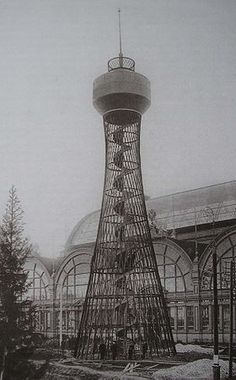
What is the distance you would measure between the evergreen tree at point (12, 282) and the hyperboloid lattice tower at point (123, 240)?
30.0ft

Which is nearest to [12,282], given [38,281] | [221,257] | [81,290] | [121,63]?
[121,63]

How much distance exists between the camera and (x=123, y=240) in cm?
2638

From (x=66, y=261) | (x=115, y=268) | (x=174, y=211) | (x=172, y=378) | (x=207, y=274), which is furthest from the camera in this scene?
(x=174, y=211)

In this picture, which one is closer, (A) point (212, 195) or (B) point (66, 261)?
(B) point (66, 261)

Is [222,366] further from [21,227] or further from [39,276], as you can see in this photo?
[39,276]

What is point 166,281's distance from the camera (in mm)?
35719

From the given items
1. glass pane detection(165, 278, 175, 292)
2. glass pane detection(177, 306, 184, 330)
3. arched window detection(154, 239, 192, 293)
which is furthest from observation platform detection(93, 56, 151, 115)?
glass pane detection(177, 306, 184, 330)

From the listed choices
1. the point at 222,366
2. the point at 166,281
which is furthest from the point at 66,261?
the point at 222,366

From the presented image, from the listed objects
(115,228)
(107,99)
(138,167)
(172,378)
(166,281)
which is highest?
(107,99)

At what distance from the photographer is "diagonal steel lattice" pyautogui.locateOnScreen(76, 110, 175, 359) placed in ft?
83.5

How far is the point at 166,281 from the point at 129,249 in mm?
10195

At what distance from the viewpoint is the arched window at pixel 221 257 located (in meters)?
32.8

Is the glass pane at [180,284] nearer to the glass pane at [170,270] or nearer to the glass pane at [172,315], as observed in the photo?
the glass pane at [170,270]

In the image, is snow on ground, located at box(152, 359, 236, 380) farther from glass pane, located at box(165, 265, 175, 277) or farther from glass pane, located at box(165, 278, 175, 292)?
glass pane, located at box(165, 265, 175, 277)
